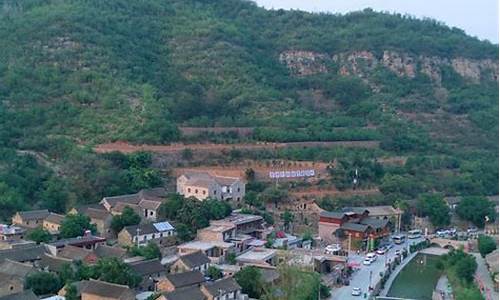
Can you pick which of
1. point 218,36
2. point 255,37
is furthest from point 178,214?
point 255,37

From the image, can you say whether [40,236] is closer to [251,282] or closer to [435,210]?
[251,282]

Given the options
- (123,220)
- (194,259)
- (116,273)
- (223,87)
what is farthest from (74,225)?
(223,87)

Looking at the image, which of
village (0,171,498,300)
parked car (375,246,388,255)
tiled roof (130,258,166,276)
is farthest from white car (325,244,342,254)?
tiled roof (130,258,166,276)

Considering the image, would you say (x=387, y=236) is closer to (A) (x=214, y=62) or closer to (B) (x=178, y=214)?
(B) (x=178, y=214)

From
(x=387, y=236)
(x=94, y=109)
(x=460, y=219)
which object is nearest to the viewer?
(x=387, y=236)

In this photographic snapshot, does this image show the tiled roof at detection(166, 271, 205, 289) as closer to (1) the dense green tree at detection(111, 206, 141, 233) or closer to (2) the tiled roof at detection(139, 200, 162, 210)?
(1) the dense green tree at detection(111, 206, 141, 233)
